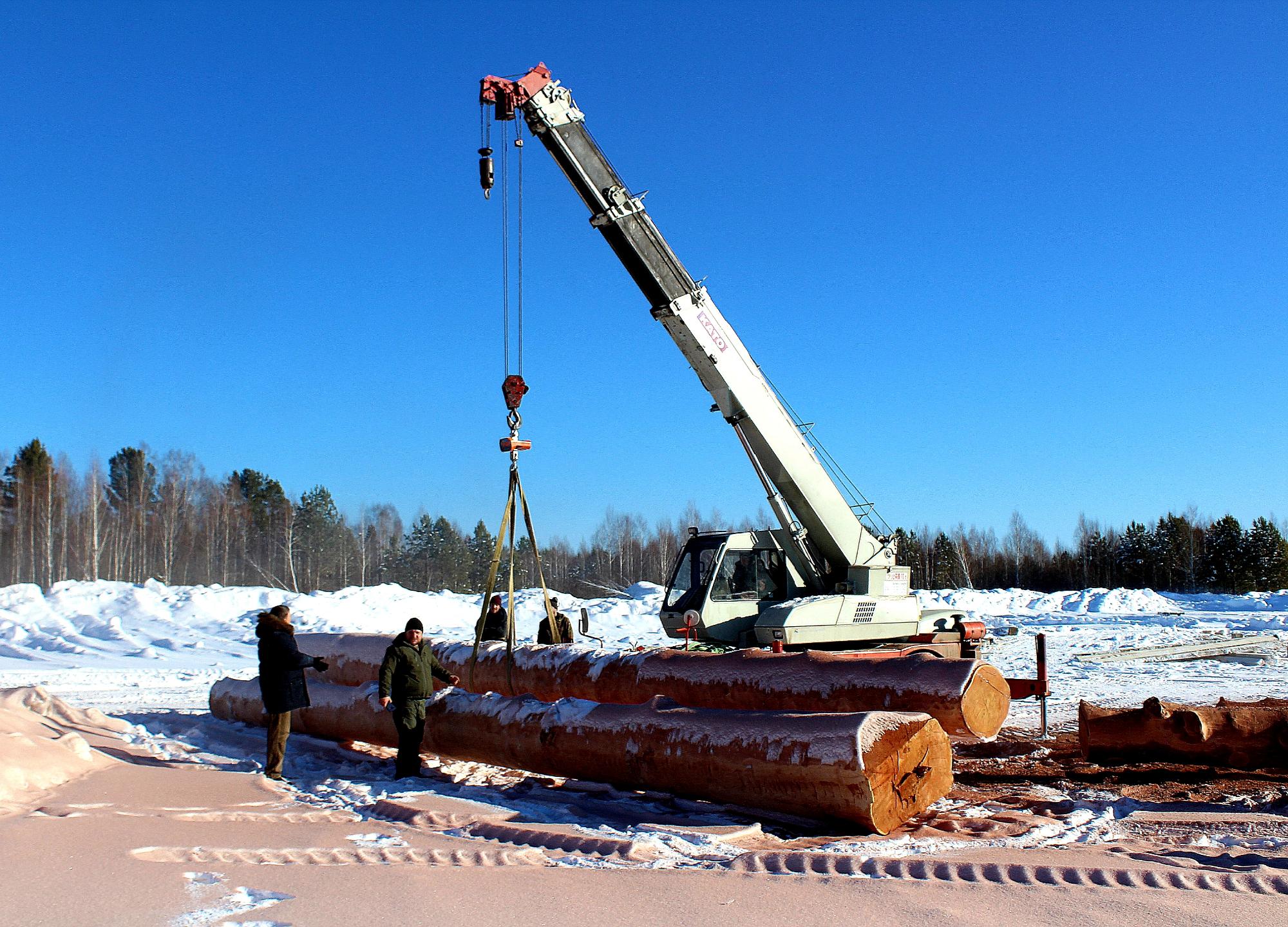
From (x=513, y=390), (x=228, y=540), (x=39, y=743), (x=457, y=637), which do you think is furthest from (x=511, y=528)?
(x=228, y=540)


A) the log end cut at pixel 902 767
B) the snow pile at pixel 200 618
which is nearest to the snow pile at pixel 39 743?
the log end cut at pixel 902 767

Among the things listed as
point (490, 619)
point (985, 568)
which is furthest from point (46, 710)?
point (985, 568)

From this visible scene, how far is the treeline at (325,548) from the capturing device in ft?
165

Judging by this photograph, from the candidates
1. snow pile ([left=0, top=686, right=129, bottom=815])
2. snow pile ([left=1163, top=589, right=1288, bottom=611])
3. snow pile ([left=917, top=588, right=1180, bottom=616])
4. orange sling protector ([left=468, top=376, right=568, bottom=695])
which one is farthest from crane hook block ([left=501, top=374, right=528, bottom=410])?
snow pile ([left=1163, top=589, right=1288, bottom=611])

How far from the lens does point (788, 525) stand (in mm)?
11641

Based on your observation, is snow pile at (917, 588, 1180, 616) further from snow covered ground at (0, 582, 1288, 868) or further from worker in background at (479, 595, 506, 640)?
worker in background at (479, 595, 506, 640)

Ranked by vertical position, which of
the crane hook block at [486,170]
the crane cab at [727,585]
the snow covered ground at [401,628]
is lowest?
the snow covered ground at [401,628]

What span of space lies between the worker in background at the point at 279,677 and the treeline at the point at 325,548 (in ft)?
128

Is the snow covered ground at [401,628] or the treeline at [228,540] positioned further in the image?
the treeline at [228,540]

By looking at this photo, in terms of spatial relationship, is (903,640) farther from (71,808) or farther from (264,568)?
(264,568)

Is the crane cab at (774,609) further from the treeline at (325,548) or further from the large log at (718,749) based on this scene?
the treeline at (325,548)

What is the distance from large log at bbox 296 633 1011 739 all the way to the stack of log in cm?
1

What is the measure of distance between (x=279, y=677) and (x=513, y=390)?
3.59 m

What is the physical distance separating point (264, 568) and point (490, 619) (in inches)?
1927
